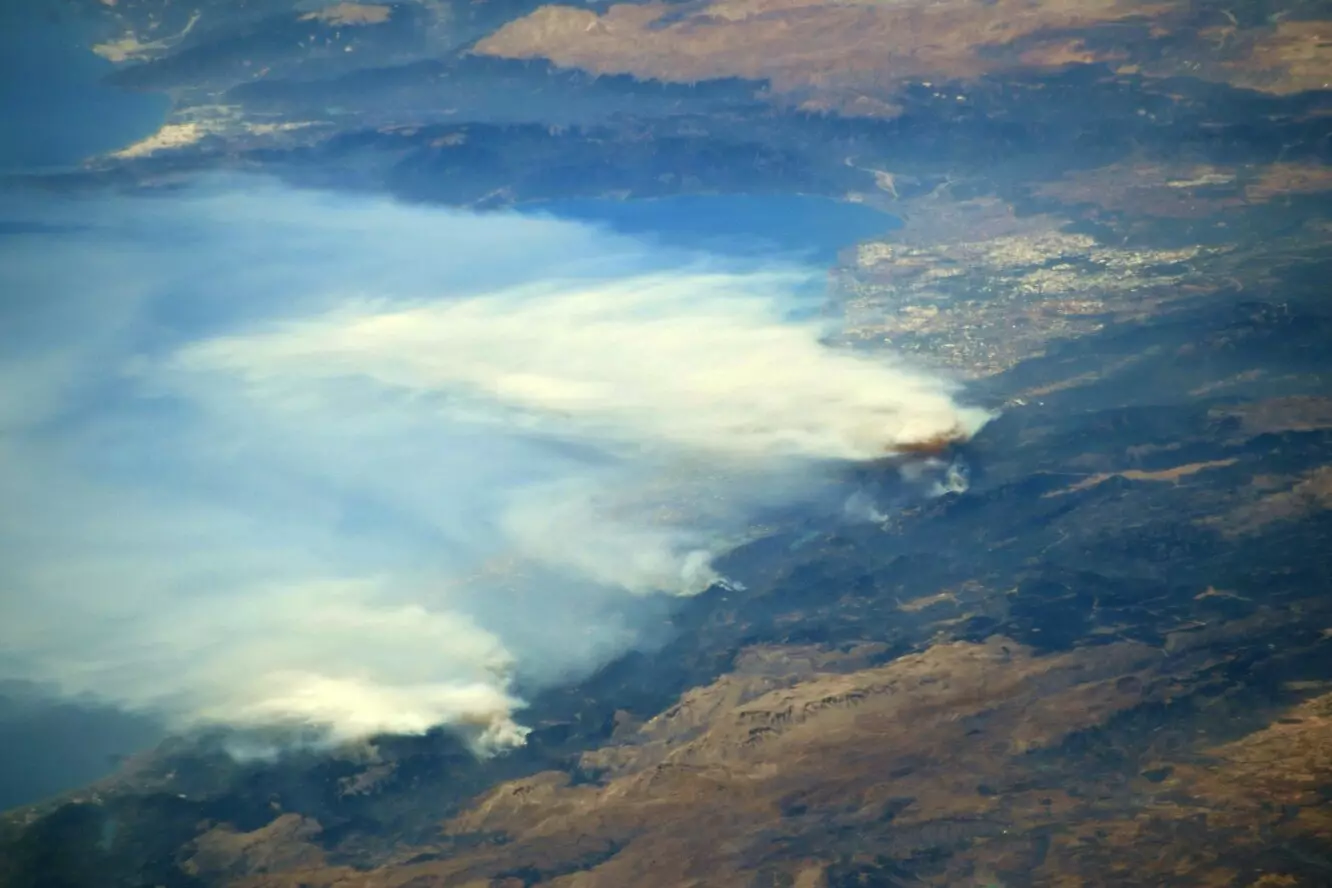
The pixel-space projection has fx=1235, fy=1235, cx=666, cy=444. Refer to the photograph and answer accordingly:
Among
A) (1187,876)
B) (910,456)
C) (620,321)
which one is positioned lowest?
(1187,876)

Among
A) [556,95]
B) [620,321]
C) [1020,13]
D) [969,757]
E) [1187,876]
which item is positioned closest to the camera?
[1187,876]

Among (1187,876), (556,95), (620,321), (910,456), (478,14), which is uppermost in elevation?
(478,14)

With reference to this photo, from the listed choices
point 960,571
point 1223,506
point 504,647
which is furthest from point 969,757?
point 1223,506

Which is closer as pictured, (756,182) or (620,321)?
(620,321)

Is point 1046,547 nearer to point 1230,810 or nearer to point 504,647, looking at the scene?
point 1230,810

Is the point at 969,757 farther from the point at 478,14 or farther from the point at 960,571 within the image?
the point at 478,14

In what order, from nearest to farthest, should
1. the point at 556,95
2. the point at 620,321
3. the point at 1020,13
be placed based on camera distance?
the point at 620,321
the point at 1020,13
the point at 556,95

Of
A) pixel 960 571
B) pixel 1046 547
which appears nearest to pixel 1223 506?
pixel 1046 547

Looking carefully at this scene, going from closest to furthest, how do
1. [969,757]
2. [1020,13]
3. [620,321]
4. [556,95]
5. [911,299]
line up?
[969,757], [620,321], [911,299], [1020,13], [556,95]

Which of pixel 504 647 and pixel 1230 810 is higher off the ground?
pixel 504 647
